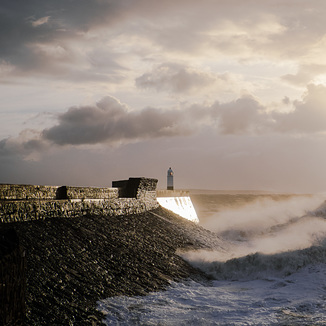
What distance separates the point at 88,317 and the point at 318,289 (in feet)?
17.0

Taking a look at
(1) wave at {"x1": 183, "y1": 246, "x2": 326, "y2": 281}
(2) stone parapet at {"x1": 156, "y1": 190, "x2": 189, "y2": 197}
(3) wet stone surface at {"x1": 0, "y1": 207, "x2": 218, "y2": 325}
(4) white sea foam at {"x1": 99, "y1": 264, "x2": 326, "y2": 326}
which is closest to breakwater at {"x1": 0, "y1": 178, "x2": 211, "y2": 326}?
(3) wet stone surface at {"x1": 0, "y1": 207, "x2": 218, "y2": 325}

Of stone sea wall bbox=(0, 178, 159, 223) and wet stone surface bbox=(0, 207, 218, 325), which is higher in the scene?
stone sea wall bbox=(0, 178, 159, 223)

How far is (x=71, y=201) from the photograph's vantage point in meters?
8.67

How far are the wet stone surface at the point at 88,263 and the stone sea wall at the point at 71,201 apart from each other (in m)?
0.20

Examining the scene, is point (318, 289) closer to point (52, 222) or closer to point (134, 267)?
point (134, 267)

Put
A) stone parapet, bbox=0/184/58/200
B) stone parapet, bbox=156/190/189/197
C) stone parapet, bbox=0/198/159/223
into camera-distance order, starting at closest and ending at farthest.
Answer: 1. stone parapet, bbox=0/198/159/223
2. stone parapet, bbox=0/184/58/200
3. stone parapet, bbox=156/190/189/197

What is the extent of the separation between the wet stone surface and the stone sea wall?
20 cm

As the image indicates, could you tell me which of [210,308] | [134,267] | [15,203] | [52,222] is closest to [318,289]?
[210,308]

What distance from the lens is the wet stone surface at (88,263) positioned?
5226mm

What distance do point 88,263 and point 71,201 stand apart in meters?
2.13

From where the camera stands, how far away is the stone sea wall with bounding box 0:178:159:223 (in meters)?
7.05

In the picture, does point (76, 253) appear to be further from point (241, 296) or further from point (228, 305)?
point (241, 296)

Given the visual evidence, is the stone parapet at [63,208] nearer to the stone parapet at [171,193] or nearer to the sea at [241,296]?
the sea at [241,296]

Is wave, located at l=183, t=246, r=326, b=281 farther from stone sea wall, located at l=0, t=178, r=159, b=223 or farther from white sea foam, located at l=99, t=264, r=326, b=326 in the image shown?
stone sea wall, located at l=0, t=178, r=159, b=223
